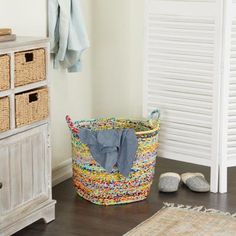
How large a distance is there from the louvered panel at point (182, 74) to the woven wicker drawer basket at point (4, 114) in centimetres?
119

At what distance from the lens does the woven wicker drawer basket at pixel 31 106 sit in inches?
114

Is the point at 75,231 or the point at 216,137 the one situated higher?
the point at 216,137

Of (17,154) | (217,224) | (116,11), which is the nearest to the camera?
(17,154)

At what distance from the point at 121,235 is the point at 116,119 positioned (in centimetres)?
94

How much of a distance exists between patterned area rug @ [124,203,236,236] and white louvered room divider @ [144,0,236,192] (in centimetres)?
37

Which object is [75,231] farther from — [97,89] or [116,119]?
[97,89]

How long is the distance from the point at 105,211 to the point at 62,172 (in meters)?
0.59

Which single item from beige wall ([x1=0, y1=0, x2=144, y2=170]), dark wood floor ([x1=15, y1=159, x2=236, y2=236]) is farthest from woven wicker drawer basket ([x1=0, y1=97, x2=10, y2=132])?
beige wall ([x1=0, y1=0, x2=144, y2=170])

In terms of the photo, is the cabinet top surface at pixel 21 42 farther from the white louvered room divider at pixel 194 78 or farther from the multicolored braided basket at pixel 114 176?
the white louvered room divider at pixel 194 78

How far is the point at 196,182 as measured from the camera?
3643 millimetres

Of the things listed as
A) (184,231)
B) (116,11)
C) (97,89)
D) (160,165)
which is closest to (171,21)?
(116,11)

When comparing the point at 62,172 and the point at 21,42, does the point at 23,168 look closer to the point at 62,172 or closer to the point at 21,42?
the point at 21,42

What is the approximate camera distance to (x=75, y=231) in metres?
3.09

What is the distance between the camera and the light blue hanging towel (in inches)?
138
